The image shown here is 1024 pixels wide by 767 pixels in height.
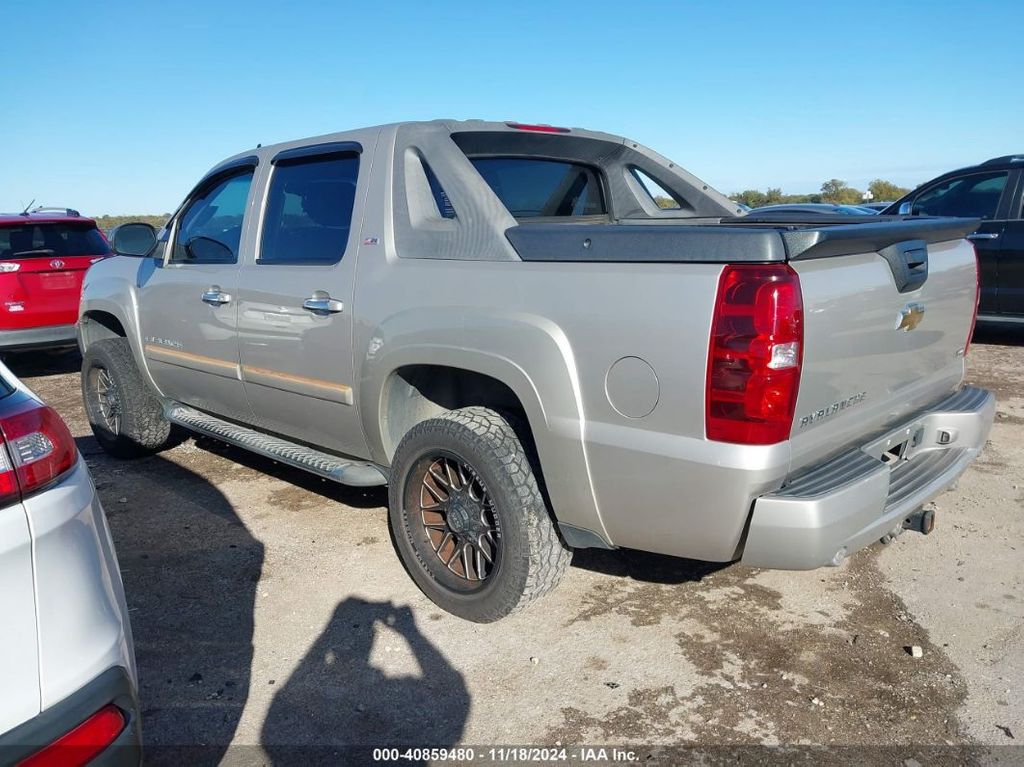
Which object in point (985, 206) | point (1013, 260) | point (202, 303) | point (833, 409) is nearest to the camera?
point (833, 409)

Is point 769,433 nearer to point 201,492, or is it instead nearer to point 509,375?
point 509,375

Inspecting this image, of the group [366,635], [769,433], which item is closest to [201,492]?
[366,635]

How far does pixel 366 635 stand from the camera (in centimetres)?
326

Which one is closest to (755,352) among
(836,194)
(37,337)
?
(37,337)

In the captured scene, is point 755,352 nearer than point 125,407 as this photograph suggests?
Yes

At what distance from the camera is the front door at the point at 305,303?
3682 millimetres

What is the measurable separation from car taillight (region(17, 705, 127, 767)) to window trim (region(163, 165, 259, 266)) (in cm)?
289

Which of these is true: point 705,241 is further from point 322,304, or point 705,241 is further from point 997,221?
point 997,221

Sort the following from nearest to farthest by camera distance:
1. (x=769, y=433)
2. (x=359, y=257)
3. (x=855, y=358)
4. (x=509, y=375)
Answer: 1. (x=769, y=433)
2. (x=855, y=358)
3. (x=509, y=375)
4. (x=359, y=257)

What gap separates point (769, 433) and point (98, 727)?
1.88m

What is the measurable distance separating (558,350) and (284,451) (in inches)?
73.9

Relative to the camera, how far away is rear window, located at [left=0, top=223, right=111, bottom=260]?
26.7 feet

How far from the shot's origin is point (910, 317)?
116 inches

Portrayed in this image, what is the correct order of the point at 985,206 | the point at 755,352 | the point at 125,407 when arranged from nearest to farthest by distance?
the point at 755,352
the point at 125,407
the point at 985,206
